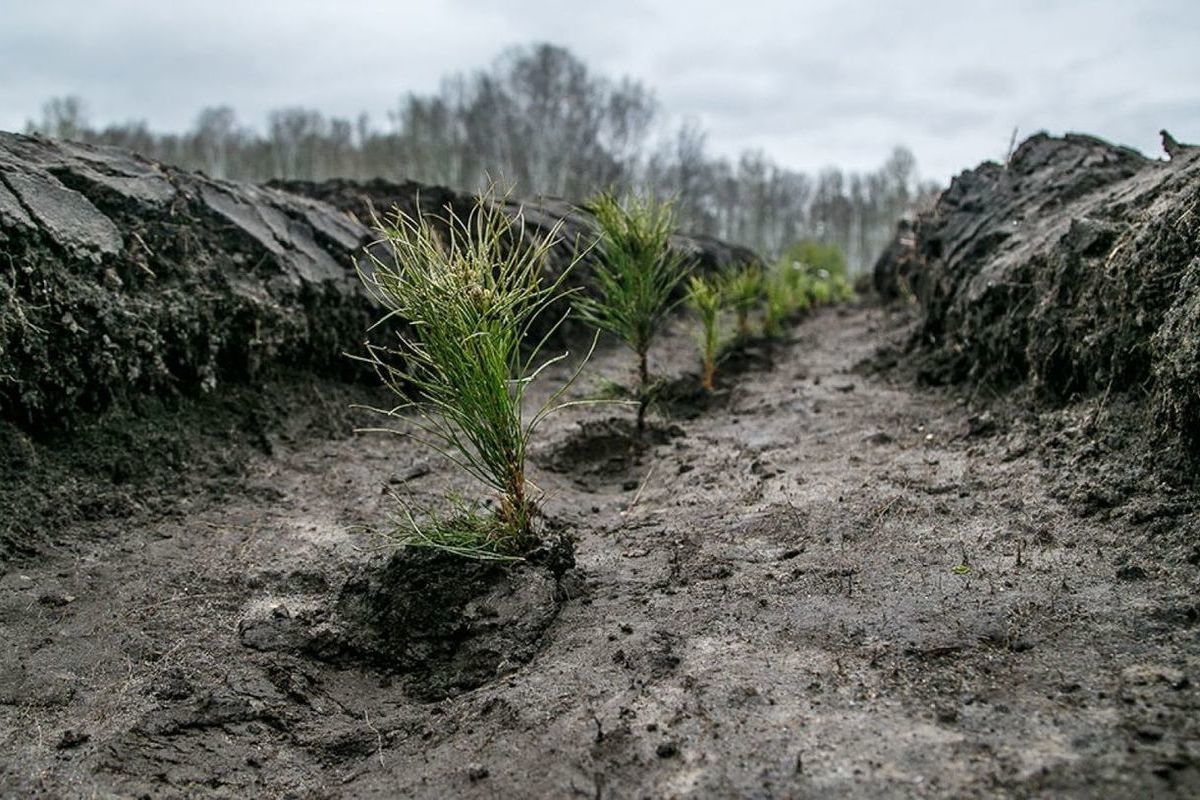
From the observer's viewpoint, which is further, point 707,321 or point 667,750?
point 707,321

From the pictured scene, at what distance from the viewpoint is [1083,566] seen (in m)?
2.13

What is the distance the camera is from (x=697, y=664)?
1889 mm

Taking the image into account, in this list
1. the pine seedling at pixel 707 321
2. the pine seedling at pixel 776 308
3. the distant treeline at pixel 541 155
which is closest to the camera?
the pine seedling at pixel 707 321

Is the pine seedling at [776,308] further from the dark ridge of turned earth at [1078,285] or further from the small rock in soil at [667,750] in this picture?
the small rock in soil at [667,750]

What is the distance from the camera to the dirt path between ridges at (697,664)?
1.49m

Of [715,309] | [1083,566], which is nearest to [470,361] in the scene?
[1083,566]

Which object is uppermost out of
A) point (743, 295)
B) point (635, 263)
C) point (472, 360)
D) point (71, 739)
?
point (635, 263)

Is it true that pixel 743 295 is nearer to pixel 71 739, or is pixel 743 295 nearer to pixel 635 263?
pixel 635 263

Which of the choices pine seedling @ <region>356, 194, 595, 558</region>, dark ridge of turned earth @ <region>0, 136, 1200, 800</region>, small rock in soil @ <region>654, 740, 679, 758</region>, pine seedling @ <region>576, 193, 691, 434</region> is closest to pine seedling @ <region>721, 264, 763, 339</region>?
dark ridge of turned earth @ <region>0, 136, 1200, 800</region>

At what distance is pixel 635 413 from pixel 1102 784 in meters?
3.40

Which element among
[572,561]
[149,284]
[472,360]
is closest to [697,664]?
[572,561]

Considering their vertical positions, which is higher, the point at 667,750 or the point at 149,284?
the point at 149,284

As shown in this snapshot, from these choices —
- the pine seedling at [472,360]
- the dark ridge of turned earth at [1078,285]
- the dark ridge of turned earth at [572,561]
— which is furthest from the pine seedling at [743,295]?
the pine seedling at [472,360]

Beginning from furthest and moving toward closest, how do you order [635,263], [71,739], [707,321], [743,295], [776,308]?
[776,308] < [743,295] < [707,321] < [635,263] < [71,739]
